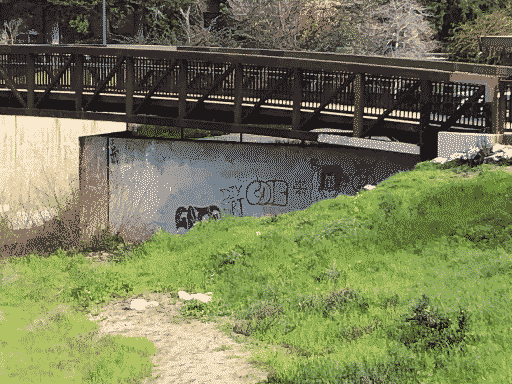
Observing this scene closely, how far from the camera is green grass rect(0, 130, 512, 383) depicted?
7.00m

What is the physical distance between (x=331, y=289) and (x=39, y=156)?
15060 mm

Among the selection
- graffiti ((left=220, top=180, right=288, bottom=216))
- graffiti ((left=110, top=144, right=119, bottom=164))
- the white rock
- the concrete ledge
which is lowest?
the white rock

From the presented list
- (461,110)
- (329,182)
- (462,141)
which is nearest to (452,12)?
(329,182)

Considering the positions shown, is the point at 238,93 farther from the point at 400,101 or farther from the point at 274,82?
the point at 400,101

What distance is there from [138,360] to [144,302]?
269 cm

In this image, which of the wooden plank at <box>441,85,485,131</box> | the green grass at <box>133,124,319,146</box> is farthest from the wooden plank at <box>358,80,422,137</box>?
the green grass at <box>133,124,319,146</box>

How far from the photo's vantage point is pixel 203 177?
19.4 meters

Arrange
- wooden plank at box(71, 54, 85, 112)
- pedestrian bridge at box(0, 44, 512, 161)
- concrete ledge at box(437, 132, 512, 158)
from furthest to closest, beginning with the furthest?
wooden plank at box(71, 54, 85, 112) → pedestrian bridge at box(0, 44, 512, 161) → concrete ledge at box(437, 132, 512, 158)

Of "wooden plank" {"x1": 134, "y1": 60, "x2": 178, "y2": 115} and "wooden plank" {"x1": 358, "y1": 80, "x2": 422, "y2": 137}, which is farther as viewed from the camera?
"wooden plank" {"x1": 134, "y1": 60, "x2": 178, "y2": 115}

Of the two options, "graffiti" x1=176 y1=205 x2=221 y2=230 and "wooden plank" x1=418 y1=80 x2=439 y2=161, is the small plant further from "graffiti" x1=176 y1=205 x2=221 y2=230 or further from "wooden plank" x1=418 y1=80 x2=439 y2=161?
"graffiti" x1=176 y1=205 x2=221 y2=230

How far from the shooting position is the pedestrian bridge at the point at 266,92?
602 inches

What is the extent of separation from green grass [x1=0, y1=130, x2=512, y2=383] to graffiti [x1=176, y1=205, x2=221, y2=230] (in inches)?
160

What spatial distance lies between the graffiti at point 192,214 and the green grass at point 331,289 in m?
4.06

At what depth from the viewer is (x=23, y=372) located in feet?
24.4
